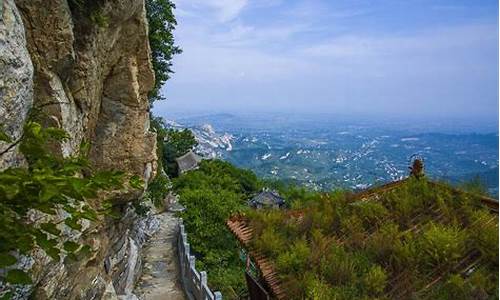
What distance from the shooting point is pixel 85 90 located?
853 cm

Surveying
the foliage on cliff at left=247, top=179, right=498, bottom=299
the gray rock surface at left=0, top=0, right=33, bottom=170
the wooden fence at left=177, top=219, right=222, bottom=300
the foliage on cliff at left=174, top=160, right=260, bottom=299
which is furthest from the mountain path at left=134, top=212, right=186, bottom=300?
the gray rock surface at left=0, top=0, right=33, bottom=170

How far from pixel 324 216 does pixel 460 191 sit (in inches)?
103

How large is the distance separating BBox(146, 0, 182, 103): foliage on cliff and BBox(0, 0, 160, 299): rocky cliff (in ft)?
17.2

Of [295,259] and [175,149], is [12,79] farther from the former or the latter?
[175,149]

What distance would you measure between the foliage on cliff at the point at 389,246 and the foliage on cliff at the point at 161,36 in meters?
10.1

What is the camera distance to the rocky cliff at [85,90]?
5297mm

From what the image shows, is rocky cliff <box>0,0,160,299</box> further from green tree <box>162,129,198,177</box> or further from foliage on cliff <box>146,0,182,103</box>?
green tree <box>162,129,198,177</box>

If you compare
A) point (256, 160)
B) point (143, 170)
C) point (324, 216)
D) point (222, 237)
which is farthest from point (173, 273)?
point (256, 160)

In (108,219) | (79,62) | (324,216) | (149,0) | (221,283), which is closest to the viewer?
(79,62)

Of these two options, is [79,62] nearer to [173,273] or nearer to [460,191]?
[460,191]

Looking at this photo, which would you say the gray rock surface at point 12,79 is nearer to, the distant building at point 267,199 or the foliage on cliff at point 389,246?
the foliage on cliff at point 389,246

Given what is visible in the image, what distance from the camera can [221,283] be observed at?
50.6 ft

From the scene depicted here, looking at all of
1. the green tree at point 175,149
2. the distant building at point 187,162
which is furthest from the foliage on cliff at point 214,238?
the green tree at point 175,149

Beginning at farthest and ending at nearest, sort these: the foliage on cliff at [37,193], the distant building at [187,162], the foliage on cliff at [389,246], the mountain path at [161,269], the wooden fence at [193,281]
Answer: the distant building at [187,162] → the mountain path at [161,269] → the wooden fence at [193,281] → the foliage on cliff at [389,246] → the foliage on cliff at [37,193]
